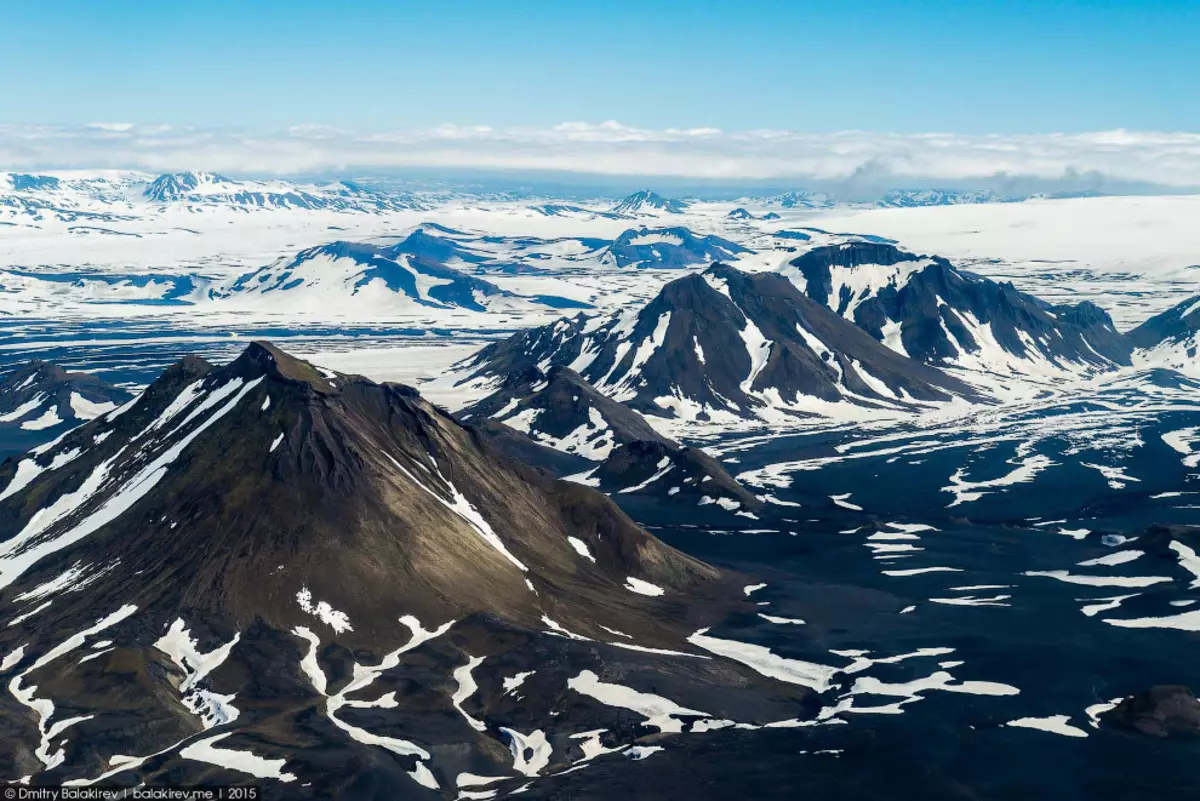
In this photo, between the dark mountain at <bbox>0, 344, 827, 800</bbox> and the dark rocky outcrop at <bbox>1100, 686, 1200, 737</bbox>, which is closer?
the dark mountain at <bbox>0, 344, 827, 800</bbox>

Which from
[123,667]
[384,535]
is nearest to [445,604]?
[384,535]

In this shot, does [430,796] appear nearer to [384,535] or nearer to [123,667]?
[123,667]

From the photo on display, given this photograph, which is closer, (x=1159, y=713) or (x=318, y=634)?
(x=1159, y=713)

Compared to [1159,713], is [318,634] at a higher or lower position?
lower

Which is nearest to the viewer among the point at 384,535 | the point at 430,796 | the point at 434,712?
the point at 430,796

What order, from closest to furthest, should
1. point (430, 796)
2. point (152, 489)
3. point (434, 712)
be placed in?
point (430, 796)
point (434, 712)
point (152, 489)

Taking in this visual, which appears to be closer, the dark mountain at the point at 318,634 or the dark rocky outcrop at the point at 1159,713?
the dark mountain at the point at 318,634

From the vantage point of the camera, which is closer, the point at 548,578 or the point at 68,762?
the point at 68,762
